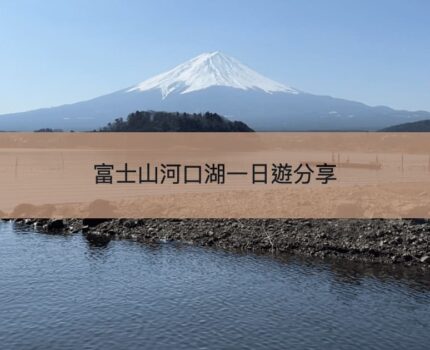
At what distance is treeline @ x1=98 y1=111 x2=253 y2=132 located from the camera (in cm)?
18112

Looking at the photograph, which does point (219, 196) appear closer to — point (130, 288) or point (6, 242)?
point (6, 242)

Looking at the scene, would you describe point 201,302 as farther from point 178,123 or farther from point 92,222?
point 178,123

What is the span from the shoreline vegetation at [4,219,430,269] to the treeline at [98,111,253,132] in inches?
4136

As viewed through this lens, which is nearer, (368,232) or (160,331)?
(160,331)

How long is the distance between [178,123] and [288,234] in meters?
124

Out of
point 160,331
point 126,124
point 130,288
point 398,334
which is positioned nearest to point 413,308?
point 398,334

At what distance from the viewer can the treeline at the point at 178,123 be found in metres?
181

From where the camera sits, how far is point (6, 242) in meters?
64.4

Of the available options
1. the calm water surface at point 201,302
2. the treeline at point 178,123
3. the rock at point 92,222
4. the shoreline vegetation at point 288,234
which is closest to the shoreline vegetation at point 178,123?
the treeline at point 178,123

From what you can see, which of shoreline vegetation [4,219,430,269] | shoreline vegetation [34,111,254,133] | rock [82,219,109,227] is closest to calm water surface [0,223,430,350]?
shoreline vegetation [4,219,430,269]

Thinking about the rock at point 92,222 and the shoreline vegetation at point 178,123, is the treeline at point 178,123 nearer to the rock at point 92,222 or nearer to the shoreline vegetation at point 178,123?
the shoreline vegetation at point 178,123

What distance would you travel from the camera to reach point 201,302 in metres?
41.2

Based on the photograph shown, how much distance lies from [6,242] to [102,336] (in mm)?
34908

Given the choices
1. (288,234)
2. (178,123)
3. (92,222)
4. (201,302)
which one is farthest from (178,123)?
(201,302)
